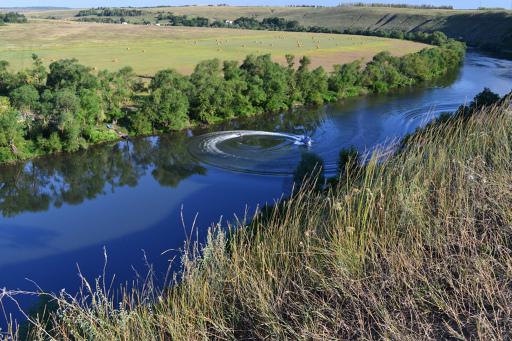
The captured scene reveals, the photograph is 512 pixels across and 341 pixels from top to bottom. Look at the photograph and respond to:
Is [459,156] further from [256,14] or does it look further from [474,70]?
[256,14]

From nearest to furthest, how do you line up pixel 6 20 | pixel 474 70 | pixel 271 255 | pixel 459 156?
pixel 271 255 < pixel 459 156 < pixel 474 70 < pixel 6 20

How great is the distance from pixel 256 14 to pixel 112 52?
124121mm

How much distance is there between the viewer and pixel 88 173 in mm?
29453

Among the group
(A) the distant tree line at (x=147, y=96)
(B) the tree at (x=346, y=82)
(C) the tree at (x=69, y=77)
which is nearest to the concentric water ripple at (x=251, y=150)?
(A) the distant tree line at (x=147, y=96)

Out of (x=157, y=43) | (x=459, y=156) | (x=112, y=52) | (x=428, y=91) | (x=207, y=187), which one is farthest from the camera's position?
(x=157, y=43)

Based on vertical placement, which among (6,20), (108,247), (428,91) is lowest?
(108,247)

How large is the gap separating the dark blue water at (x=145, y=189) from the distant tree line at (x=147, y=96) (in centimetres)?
149

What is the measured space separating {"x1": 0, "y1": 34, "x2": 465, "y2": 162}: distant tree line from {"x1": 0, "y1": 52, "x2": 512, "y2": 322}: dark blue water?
58.7 inches

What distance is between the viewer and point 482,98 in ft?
105

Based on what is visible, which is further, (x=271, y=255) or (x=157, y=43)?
(x=157, y=43)

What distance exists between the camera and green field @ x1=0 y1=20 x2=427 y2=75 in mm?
62531

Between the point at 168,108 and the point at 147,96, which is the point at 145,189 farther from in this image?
the point at 147,96

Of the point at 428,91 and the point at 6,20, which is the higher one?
the point at 6,20

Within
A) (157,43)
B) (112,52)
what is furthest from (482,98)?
(157,43)
